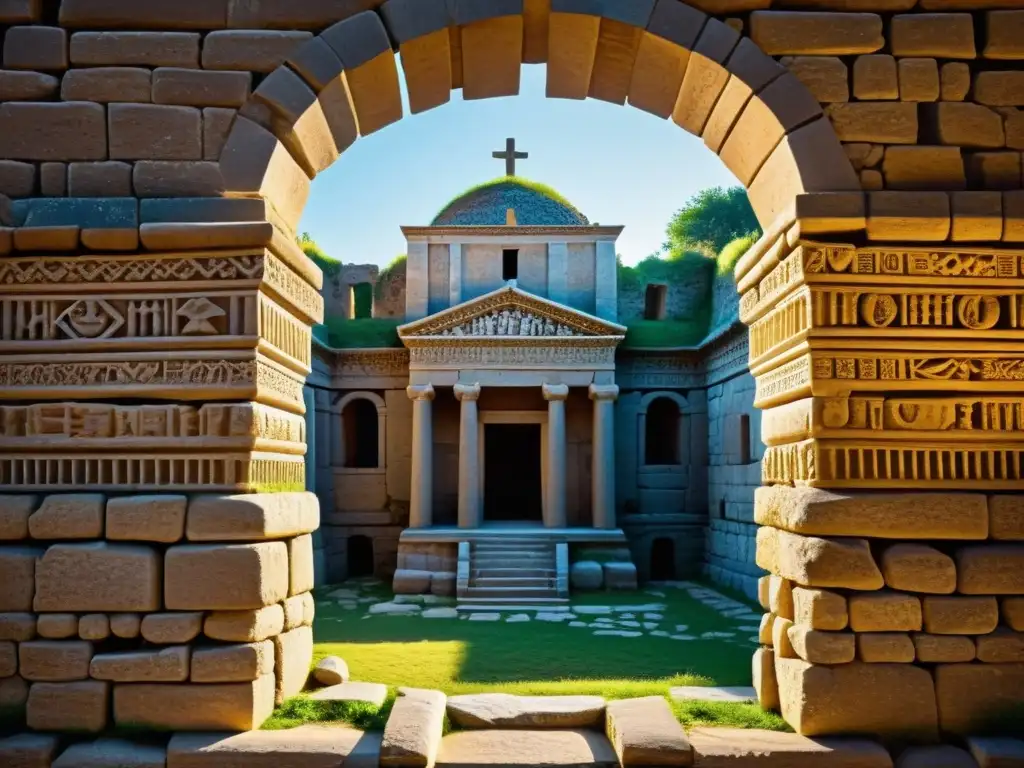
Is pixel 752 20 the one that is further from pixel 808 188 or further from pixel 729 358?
pixel 729 358

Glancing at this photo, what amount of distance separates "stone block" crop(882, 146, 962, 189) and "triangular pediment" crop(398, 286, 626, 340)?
1405 cm

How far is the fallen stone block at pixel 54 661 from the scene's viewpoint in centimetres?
444

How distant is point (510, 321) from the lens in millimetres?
19219

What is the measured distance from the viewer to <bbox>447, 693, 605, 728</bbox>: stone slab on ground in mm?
4984

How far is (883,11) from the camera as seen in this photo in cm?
496

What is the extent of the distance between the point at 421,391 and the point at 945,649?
1536 centimetres

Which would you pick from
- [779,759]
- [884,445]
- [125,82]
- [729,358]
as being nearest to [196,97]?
[125,82]

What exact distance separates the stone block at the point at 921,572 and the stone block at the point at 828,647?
1.38 ft

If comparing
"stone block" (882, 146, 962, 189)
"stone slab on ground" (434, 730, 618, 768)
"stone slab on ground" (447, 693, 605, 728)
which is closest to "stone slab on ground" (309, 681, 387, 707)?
"stone slab on ground" (447, 693, 605, 728)

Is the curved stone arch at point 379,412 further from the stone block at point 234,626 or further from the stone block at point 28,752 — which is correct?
the stone block at point 28,752

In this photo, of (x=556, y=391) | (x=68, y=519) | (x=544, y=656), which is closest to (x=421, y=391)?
(x=556, y=391)

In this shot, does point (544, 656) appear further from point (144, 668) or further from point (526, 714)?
point (144, 668)

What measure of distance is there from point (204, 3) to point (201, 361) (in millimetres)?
2293

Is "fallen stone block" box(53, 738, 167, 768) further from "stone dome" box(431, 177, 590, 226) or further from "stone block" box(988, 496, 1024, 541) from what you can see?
"stone dome" box(431, 177, 590, 226)
